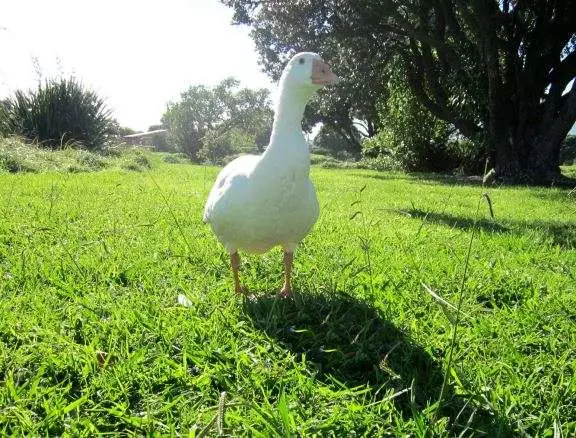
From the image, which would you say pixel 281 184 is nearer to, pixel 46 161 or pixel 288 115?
pixel 288 115

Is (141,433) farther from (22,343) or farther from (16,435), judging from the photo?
(22,343)

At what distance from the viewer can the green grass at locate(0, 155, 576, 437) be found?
5.88 ft

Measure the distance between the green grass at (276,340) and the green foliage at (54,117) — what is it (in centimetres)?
1065

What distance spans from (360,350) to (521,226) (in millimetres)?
4488

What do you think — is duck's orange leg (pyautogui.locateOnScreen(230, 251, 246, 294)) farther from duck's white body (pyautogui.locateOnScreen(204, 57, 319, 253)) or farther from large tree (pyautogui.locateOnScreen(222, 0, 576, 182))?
large tree (pyautogui.locateOnScreen(222, 0, 576, 182))

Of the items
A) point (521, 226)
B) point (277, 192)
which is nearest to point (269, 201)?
point (277, 192)

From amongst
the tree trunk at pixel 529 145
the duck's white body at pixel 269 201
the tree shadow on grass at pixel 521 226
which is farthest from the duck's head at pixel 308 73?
the tree trunk at pixel 529 145

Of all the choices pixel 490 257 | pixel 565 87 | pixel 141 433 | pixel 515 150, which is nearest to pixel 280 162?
pixel 141 433

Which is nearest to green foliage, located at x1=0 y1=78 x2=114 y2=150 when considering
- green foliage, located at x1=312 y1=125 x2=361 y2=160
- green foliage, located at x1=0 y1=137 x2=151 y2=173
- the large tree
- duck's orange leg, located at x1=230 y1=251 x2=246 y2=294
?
green foliage, located at x1=0 y1=137 x2=151 y2=173

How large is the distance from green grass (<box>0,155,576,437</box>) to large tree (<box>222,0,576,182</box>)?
1103cm

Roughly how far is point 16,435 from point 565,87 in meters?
17.2

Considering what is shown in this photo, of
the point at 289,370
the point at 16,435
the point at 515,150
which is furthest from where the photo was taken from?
the point at 515,150

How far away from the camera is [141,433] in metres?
1.72

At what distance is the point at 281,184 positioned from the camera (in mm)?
2549
